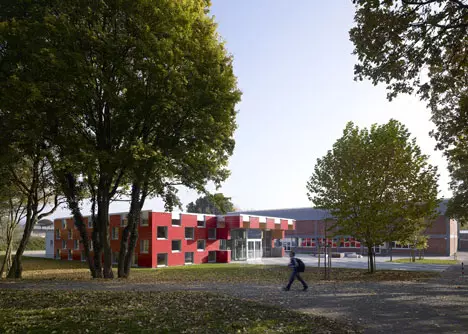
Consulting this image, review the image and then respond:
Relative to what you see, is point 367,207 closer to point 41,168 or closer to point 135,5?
point 135,5

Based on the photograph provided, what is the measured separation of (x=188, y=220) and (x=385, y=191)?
72.7 feet

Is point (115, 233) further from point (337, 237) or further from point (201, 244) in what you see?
point (337, 237)

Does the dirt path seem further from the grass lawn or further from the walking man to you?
the grass lawn

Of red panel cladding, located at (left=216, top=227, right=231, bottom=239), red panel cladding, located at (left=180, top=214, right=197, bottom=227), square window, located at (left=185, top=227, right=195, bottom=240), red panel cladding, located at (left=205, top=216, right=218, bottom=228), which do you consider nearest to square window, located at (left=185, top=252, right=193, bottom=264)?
square window, located at (left=185, top=227, right=195, bottom=240)

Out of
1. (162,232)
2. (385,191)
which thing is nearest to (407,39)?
(385,191)

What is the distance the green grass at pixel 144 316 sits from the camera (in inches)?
365

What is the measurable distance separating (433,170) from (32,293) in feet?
86.6

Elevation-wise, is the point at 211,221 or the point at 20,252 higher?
the point at 211,221

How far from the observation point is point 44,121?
19.4 metres

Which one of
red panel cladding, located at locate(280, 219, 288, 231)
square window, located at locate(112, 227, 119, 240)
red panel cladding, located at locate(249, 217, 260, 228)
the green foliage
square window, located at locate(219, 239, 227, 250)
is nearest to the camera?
square window, located at locate(112, 227, 119, 240)

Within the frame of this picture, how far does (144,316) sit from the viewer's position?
412 inches

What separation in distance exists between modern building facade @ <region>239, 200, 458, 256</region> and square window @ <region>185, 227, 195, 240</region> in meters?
24.6

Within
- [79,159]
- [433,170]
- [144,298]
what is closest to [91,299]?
[144,298]

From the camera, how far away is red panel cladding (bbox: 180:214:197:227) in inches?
1719
